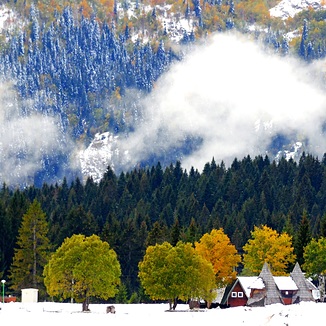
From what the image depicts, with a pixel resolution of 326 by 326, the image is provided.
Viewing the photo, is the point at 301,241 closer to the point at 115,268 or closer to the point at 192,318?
the point at 115,268

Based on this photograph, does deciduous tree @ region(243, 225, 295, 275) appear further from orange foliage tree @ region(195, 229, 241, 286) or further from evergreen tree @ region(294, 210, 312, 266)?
orange foliage tree @ region(195, 229, 241, 286)

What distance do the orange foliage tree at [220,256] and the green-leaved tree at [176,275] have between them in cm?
1819

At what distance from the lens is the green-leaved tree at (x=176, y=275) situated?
136 m

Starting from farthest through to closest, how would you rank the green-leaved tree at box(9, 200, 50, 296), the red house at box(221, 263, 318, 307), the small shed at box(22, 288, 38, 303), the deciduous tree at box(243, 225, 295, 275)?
the deciduous tree at box(243, 225, 295, 275), the green-leaved tree at box(9, 200, 50, 296), the red house at box(221, 263, 318, 307), the small shed at box(22, 288, 38, 303)

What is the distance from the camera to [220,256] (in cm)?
16238

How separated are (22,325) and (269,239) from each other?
9378cm

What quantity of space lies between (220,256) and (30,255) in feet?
95.5

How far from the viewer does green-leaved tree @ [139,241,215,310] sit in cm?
13600

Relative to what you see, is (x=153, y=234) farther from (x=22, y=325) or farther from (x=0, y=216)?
(x=22, y=325)

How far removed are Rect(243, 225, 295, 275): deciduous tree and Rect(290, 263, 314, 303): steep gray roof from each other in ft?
58.8

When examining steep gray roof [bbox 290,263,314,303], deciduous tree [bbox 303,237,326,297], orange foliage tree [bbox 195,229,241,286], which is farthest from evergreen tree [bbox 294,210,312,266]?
steep gray roof [bbox 290,263,314,303]

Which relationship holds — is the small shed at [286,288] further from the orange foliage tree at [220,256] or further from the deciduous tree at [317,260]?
the orange foliage tree at [220,256]

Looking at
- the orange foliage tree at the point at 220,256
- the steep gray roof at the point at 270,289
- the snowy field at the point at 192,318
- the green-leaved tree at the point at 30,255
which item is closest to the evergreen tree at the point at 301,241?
the orange foliage tree at the point at 220,256

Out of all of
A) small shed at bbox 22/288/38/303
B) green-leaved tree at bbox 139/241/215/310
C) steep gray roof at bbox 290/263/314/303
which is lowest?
steep gray roof at bbox 290/263/314/303
